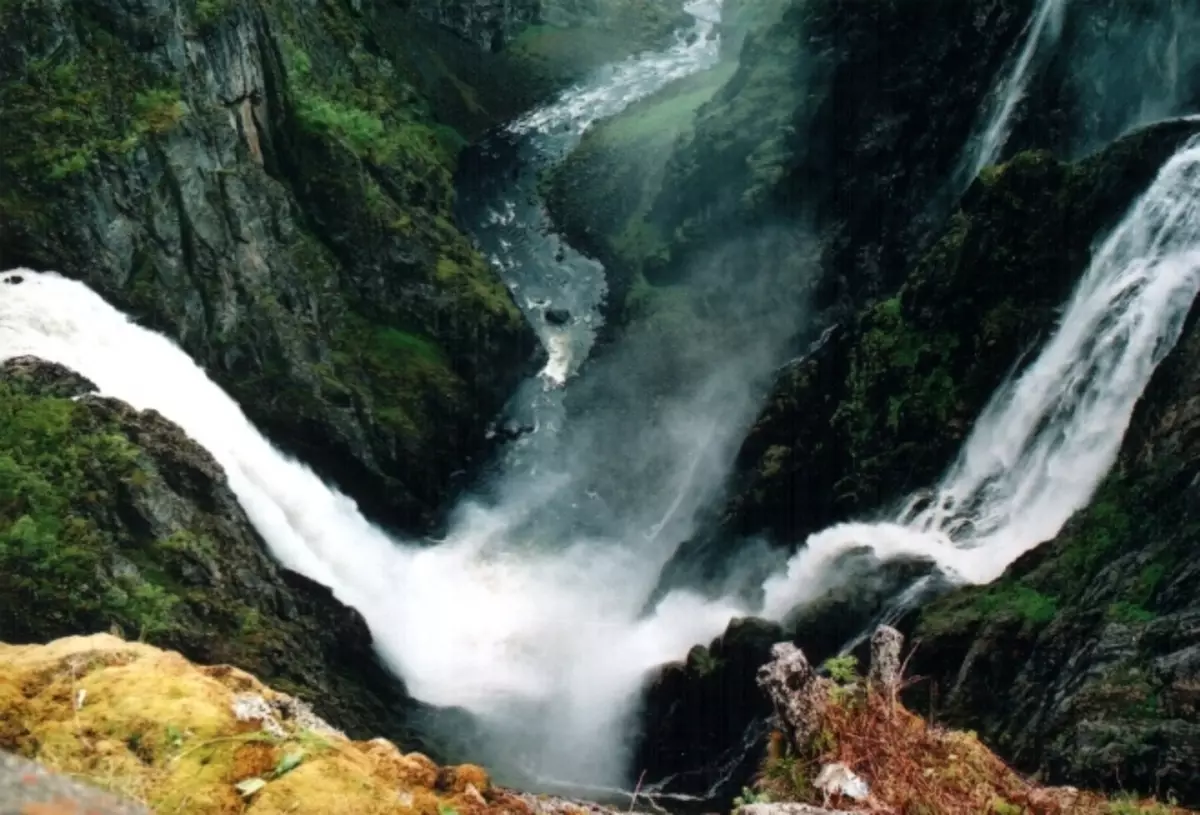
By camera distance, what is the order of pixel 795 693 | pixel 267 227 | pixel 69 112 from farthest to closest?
pixel 267 227, pixel 69 112, pixel 795 693

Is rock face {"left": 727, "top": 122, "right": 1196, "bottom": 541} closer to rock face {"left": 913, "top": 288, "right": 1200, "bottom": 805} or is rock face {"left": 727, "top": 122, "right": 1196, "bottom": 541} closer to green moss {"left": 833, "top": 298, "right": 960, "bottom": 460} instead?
green moss {"left": 833, "top": 298, "right": 960, "bottom": 460}

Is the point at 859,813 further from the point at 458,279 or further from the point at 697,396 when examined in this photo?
the point at 458,279

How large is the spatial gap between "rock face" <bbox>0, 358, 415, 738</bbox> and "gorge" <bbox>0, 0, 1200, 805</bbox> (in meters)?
0.25

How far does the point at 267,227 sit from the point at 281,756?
3175 cm

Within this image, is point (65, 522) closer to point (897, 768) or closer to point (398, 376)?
point (897, 768)

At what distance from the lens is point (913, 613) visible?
20.6m

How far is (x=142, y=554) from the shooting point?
20.6 m

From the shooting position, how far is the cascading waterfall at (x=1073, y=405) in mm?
19875

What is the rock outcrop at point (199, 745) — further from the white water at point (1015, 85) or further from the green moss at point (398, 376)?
the green moss at point (398, 376)

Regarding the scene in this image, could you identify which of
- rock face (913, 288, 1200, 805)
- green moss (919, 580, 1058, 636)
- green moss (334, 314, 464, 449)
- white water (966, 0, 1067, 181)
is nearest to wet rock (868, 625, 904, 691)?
rock face (913, 288, 1200, 805)

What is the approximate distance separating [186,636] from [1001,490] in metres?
17.7

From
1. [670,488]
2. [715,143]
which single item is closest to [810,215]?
[715,143]

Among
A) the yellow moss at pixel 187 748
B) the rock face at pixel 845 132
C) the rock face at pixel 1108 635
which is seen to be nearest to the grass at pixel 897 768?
the yellow moss at pixel 187 748

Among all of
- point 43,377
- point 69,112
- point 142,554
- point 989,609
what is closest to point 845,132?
point 989,609
